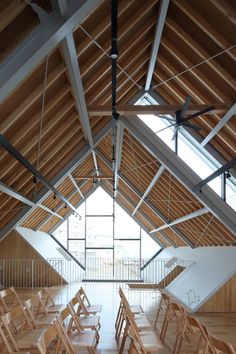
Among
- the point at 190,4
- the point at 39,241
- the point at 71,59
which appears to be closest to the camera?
the point at 71,59

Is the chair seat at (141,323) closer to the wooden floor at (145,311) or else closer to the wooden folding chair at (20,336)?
the wooden floor at (145,311)

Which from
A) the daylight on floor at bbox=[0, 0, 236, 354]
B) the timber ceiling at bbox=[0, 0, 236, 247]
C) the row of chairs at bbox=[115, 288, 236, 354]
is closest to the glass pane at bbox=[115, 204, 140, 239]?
the daylight on floor at bbox=[0, 0, 236, 354]

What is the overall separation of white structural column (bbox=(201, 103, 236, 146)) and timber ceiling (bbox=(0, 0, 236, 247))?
0.34ft

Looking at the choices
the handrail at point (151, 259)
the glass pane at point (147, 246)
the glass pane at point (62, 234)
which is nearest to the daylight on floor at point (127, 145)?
the handrail at point (151, 259)

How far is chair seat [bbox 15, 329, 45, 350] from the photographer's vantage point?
5.14 metres

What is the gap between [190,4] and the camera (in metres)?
5.54

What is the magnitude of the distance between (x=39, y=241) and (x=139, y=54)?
12901 mm

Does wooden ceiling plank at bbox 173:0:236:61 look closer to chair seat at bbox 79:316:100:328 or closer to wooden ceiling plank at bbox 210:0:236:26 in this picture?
wooden ceiling plank at bbox 210:0:236:26

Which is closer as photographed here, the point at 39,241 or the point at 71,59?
the point at 71,59

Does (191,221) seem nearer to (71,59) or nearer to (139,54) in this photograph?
(139,54)

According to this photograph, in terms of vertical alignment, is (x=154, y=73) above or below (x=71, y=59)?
above

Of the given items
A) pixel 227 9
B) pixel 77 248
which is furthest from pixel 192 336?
pixel 77 248

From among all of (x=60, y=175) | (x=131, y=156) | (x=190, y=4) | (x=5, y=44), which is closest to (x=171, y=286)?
(x=131, y=156)

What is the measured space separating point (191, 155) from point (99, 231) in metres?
13.7
